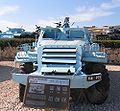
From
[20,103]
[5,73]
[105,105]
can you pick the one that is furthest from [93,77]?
[5,73]

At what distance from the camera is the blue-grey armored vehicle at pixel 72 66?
23.7 ft

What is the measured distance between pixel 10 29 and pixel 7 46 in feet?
57.3

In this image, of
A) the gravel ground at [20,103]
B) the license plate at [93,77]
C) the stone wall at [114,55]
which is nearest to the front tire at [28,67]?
the gravel ground at [20,103]

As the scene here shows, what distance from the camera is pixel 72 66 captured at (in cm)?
751

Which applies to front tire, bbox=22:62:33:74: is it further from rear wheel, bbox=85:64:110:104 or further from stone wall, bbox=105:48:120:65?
stone wall, bbox=105:48:120:65

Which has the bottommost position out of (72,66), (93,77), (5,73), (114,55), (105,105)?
(5,73)

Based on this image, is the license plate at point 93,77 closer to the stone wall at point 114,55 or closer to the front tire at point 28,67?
the front tire at point 28,67

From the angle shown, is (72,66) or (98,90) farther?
(98,90)


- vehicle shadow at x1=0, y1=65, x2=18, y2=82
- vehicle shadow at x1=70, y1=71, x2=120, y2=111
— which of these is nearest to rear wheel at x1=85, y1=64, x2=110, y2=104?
vehicle shadow at x1=70, y1=71, x2=120, y2=111

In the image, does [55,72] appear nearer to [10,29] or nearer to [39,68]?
[39,68]

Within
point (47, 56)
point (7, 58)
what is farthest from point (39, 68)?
point (7, 58)

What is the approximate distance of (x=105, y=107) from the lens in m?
7.70

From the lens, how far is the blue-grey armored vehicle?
7230mm

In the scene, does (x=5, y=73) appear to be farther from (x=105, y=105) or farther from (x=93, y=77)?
(x=93, y=77)
